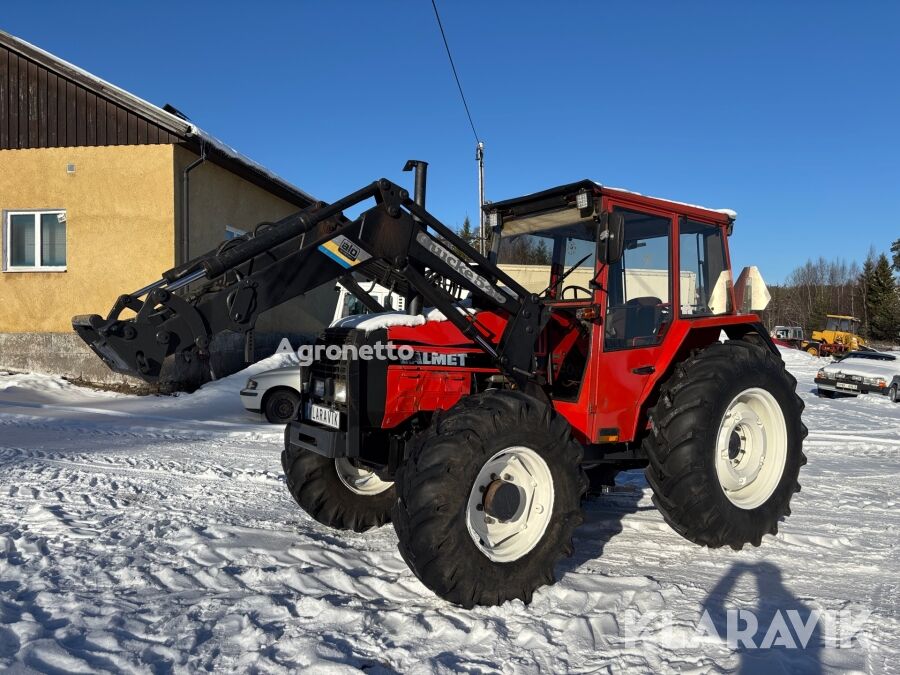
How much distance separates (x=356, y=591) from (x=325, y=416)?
105 cm

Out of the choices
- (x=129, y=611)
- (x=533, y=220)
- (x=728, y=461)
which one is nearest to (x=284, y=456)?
(x=129, y=611)

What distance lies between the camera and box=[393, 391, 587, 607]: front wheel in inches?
128

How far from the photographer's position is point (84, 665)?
8.75 feet

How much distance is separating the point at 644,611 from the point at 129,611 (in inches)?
101

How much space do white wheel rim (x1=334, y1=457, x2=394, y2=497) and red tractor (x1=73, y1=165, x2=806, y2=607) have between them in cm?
2

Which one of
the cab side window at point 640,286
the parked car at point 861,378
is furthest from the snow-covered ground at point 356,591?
the parked car at point 861,378

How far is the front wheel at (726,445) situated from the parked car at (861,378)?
552 inches

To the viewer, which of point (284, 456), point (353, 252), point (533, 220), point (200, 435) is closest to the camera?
point (353, 252)

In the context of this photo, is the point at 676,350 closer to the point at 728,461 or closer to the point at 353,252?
the point at 728,461

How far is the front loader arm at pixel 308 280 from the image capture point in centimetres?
317

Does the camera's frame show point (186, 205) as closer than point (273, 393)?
No

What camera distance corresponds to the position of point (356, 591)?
356 centimetres

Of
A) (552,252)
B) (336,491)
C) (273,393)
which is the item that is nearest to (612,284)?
(552,252)

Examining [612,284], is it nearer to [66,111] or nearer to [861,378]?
[66,111]
